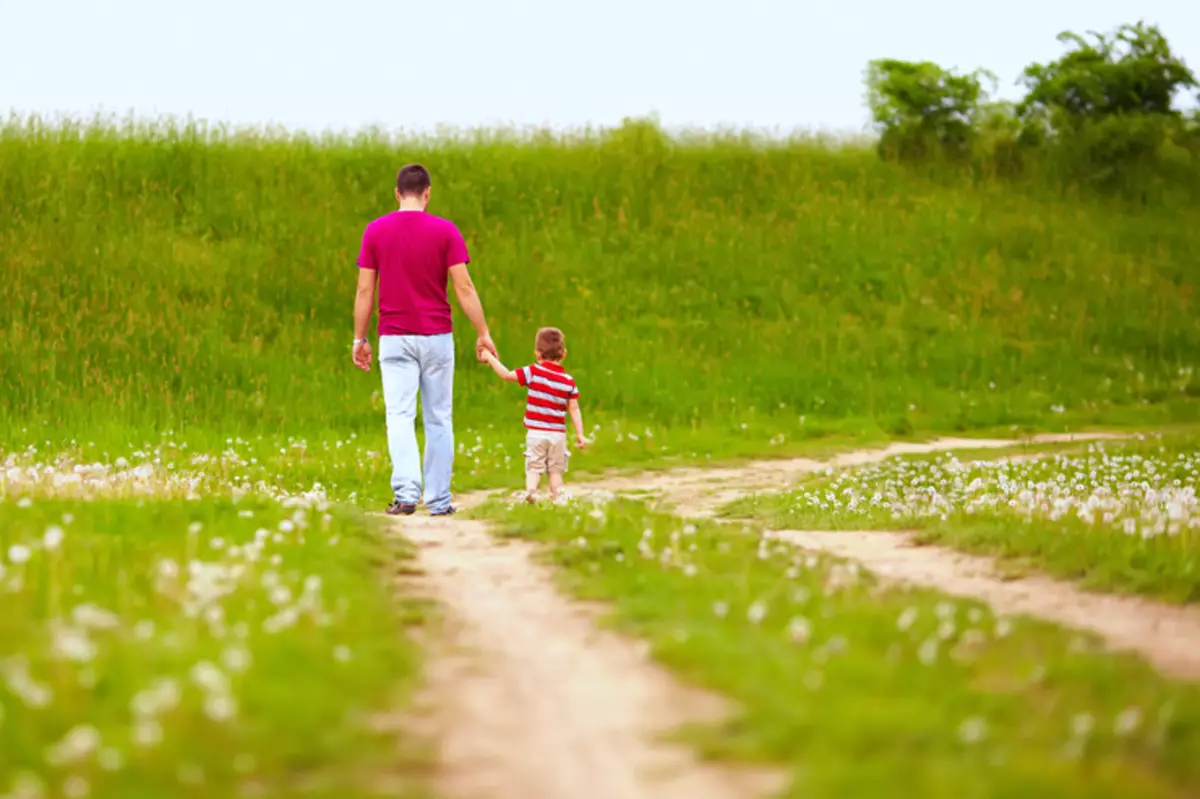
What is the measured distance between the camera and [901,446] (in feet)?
82.6

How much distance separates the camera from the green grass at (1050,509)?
35.5 feet

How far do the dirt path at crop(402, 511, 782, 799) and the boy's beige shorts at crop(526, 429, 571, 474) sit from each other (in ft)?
19.6

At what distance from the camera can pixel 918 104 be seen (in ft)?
138

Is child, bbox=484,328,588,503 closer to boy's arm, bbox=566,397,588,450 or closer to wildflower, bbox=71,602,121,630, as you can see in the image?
boy's arm, bbox=566,397,588,450

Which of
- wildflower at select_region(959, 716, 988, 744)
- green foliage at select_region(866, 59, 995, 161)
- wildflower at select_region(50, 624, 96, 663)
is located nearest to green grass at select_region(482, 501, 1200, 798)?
wildflower at select_region(959, 716, 988, 744)

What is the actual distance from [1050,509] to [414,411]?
274 inches

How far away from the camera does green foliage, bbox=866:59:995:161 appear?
41.8 metres

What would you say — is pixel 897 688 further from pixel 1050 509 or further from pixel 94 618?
pixel 1050 509

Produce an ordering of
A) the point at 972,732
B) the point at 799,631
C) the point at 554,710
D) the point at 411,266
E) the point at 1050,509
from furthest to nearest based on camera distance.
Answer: the point at 411,266 → the point at 1050,509 → the point at 799,631 → the point at 554,710 → the point at 972,732

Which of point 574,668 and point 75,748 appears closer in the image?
point 75,748

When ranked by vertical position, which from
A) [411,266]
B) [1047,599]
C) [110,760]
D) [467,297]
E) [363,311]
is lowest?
[1047,599]

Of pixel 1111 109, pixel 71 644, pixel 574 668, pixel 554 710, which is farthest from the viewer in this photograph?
pixel 1111 109

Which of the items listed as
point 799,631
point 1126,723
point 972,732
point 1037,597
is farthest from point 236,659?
point 1037,597

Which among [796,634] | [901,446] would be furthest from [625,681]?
[901,446]
